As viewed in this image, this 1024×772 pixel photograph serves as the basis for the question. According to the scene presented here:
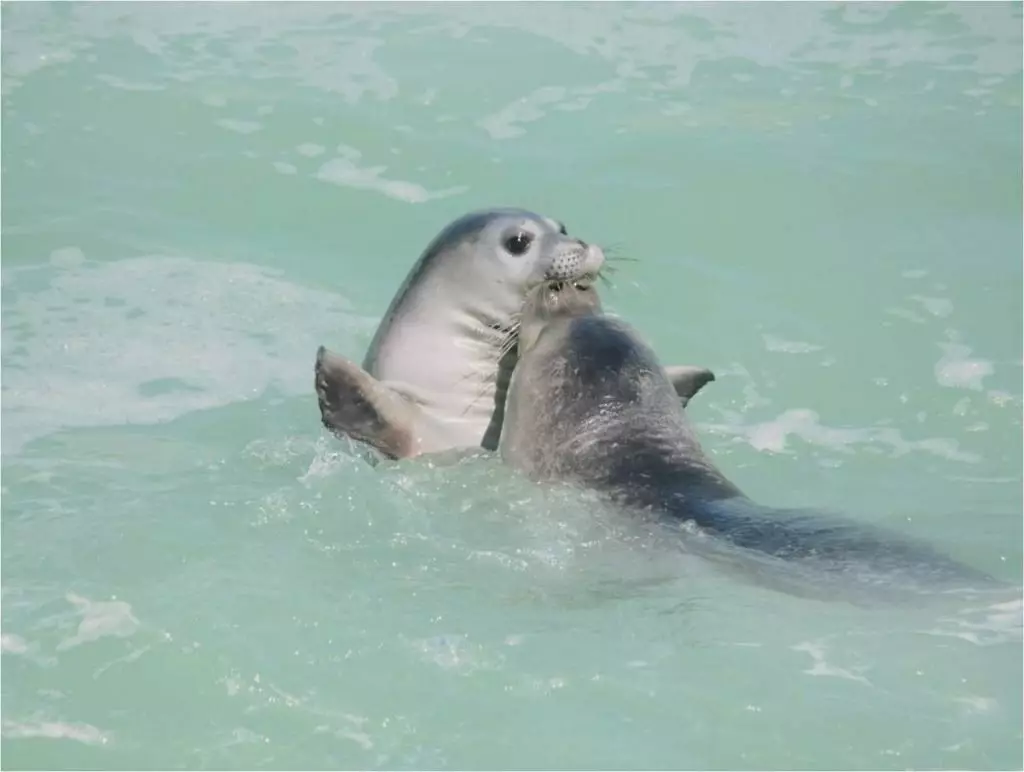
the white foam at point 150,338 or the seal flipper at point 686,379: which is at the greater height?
the seal flipper at point 686,379

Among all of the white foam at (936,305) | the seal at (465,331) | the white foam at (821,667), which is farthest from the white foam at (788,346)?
the white foam at (821,667)

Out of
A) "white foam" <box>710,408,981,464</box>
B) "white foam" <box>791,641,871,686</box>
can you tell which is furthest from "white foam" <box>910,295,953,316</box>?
"white foam" <box>791,641,871,686</box>

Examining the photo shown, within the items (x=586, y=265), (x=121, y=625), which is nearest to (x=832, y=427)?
(x=586, y=265)

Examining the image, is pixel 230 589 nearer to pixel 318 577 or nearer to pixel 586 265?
pixel 318 577

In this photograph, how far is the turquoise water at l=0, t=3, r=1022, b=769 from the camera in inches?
162

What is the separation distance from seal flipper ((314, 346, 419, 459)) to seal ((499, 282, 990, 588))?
0.40 metres

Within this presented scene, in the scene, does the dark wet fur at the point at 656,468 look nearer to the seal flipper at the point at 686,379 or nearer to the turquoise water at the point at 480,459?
the turquoise water at the point at 480,459

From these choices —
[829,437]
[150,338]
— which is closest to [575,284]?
[829,437]

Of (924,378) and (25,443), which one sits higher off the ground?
(924,378)

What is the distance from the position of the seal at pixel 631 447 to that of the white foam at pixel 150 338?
1745mm

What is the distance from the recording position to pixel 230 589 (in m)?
4.74

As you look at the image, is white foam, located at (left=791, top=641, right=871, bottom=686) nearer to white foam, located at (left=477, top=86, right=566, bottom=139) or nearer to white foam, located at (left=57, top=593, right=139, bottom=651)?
white foam, located at (left=57, top=593, right=139, bottom=651)

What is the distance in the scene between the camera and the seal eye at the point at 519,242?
580 cm

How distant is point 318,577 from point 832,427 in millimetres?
2676
